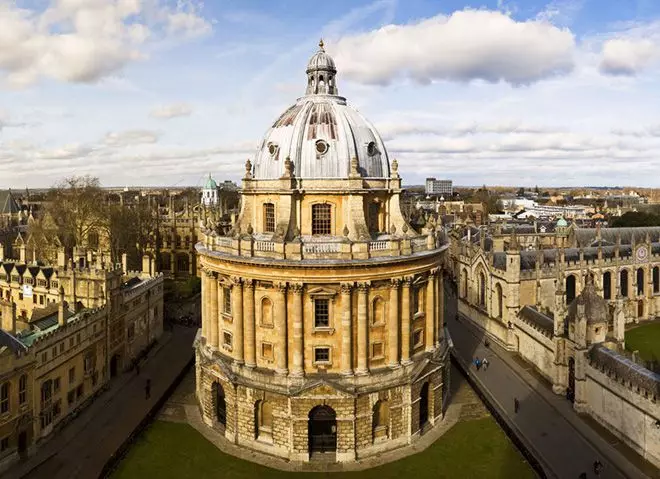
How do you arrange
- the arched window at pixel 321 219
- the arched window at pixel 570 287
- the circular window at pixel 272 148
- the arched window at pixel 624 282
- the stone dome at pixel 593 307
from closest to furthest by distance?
the arched window at pixel 321 219 < the circular window at pixel 272 148 < the stone dome at pixel 593 307 < the arched window at pixel 570 287 < the arched window at pixel 624 282

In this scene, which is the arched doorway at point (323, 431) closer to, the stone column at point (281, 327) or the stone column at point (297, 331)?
the stone column at point (297, 331)

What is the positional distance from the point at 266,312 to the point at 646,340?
1578 inches

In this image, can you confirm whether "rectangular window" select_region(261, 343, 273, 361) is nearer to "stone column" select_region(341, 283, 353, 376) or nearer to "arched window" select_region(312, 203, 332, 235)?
"stone column" select_region(341, 283, 353, 376)

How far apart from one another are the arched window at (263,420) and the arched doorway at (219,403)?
10.7 feet

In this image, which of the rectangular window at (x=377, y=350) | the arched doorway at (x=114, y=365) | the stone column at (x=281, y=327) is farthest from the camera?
the arched doorway at (x=114, y=365)

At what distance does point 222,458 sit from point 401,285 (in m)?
14.3

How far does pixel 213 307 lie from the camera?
116ft

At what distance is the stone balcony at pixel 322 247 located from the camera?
30.8m

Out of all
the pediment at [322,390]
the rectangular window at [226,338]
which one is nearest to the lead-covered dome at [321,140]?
the rectangular window at [226,338]

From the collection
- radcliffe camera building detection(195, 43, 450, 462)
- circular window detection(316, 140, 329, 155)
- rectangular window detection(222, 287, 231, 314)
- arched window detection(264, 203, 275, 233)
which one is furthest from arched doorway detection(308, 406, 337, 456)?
circular window detection(316, 140, 329, 155)

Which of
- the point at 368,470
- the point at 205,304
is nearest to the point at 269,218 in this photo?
the point at 205,304

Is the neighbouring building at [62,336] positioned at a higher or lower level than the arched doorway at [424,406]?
higher

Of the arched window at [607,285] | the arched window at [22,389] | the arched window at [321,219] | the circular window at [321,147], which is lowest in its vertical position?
the arched window at [22,389]

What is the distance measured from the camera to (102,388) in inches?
1642
